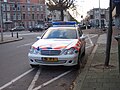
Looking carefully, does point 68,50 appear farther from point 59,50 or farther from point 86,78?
point 86,78

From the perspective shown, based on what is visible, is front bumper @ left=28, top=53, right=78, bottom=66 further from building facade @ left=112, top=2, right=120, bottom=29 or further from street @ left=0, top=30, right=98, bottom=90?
building facade @ left=112, top=2, right=120, bottom=29

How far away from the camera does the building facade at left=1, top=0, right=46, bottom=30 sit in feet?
315

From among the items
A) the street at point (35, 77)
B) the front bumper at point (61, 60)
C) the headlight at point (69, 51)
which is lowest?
the street at point (35, 77)

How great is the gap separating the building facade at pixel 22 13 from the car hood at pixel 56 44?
268 ft

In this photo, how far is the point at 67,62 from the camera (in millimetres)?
9570

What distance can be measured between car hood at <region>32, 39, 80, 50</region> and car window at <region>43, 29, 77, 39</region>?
549mm

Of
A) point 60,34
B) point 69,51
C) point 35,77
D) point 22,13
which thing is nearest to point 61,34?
point 60,34

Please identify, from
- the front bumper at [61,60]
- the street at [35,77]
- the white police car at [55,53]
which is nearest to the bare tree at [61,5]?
the street at [35,77]

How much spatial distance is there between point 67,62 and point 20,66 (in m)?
2.20

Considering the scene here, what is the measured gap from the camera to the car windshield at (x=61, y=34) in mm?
11062

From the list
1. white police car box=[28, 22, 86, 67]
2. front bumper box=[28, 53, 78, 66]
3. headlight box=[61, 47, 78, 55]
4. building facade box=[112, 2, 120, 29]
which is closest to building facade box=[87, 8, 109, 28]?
building facade box=[112, 2, 120, 29]

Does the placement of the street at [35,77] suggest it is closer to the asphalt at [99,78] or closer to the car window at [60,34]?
the asphalt at [99,78]

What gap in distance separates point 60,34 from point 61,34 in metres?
0.04

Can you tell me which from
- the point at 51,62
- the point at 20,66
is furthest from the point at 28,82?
Answer: the point at 20,66
